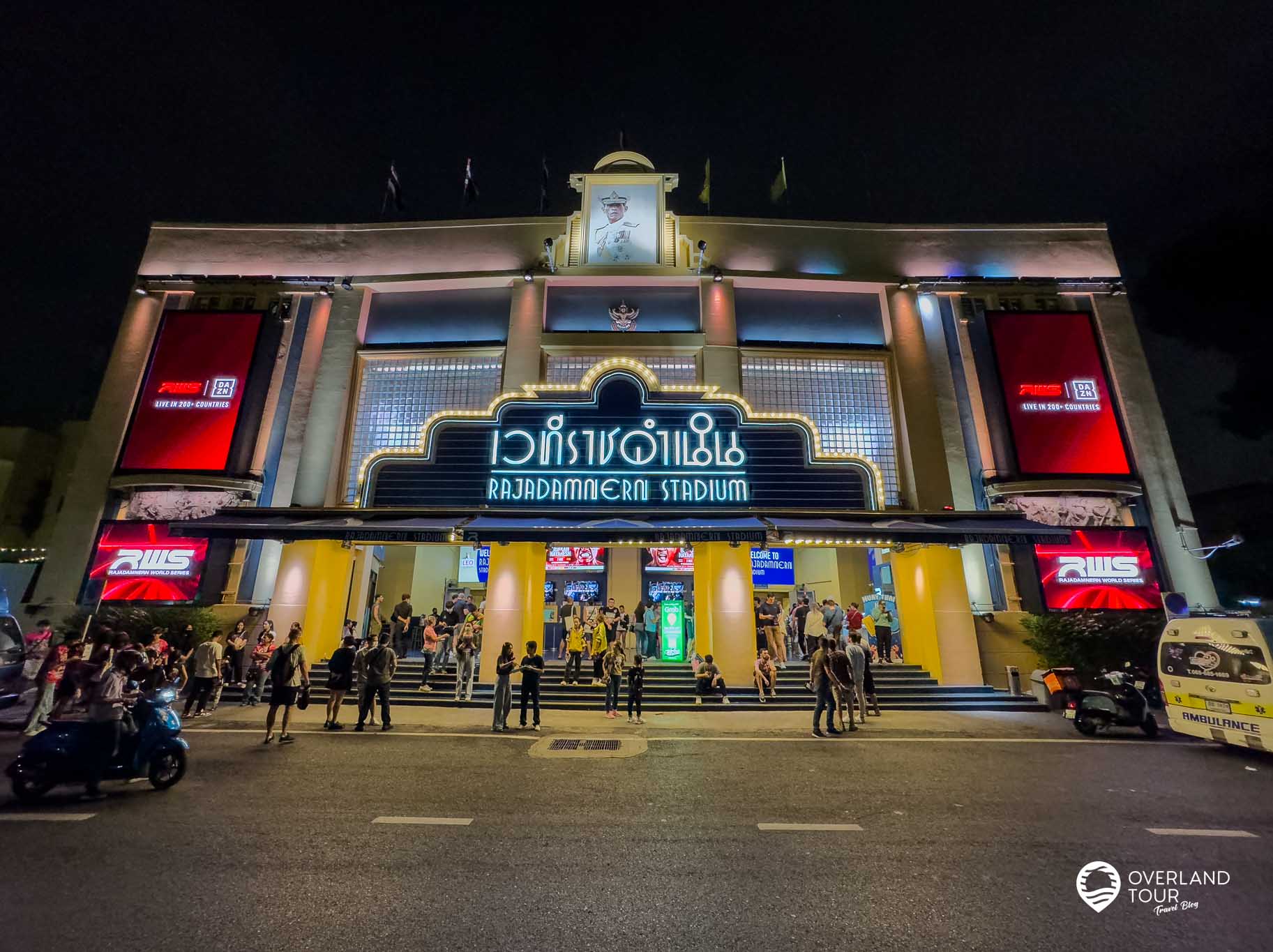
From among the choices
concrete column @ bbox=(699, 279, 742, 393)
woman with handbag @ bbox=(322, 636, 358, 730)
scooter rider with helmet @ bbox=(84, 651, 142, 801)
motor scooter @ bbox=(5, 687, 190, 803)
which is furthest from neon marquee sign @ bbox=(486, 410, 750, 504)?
scooter rider with helmet @ bbox=(84, 651, 142, 801)

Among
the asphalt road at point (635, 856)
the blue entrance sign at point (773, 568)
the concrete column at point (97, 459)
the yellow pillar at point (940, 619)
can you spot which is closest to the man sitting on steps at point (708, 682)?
the asphalt road at point (635, 856)

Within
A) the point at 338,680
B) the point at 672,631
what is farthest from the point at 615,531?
the point at 338,680

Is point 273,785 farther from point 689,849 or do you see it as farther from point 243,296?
point 243,296

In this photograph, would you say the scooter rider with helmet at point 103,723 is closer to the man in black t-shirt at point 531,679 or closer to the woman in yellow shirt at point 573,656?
the man in black t-shirt at point 531,679

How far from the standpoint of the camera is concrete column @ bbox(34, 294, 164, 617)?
16.7 metres

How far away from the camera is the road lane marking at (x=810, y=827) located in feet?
19.3

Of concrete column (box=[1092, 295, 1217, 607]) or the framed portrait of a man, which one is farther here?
the framed portrait of a man

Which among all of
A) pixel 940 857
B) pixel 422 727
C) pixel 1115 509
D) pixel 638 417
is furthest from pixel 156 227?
pixel 1115 509

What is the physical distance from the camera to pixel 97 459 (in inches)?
698

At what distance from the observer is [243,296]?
20125 mm

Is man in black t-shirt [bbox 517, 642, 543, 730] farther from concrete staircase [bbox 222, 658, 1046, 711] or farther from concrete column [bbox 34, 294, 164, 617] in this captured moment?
concrete column [bbox 34, 294, 164, 617]

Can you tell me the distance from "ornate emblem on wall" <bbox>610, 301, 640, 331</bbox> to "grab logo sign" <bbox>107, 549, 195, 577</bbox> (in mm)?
15393

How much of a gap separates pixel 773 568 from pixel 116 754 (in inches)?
770

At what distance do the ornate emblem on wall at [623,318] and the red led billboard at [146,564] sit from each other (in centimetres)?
1494
